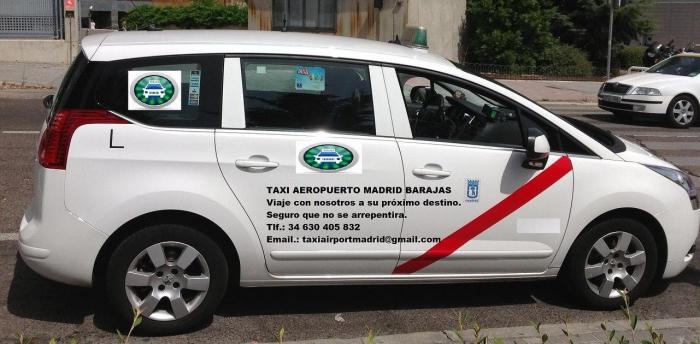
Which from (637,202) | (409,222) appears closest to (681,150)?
(637,202)

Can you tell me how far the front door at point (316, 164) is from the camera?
4.44 meters

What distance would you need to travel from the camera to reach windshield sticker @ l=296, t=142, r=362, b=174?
14.6ft

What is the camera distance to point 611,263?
198 inches

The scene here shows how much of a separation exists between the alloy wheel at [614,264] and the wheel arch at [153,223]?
2.24 metres

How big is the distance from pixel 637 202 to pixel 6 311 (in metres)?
3.91

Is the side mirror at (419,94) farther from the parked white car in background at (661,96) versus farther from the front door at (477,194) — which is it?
the parked white car in background at (661,96)

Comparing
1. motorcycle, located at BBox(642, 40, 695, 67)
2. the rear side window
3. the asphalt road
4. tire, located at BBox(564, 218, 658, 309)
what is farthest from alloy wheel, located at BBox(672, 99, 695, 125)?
the rear side window

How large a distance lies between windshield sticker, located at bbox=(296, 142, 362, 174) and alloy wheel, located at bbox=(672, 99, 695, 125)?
11.6 m

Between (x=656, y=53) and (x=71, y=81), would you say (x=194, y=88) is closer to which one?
(x=71, y=81)

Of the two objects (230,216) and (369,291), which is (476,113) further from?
(230,216)

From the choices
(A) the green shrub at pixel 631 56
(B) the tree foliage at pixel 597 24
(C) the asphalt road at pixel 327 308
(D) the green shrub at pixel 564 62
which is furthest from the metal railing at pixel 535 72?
(C) the asphalt road at pixel 327 308

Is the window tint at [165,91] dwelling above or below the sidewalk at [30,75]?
above

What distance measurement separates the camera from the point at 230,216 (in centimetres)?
439

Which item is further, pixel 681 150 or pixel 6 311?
pixel 681 150
